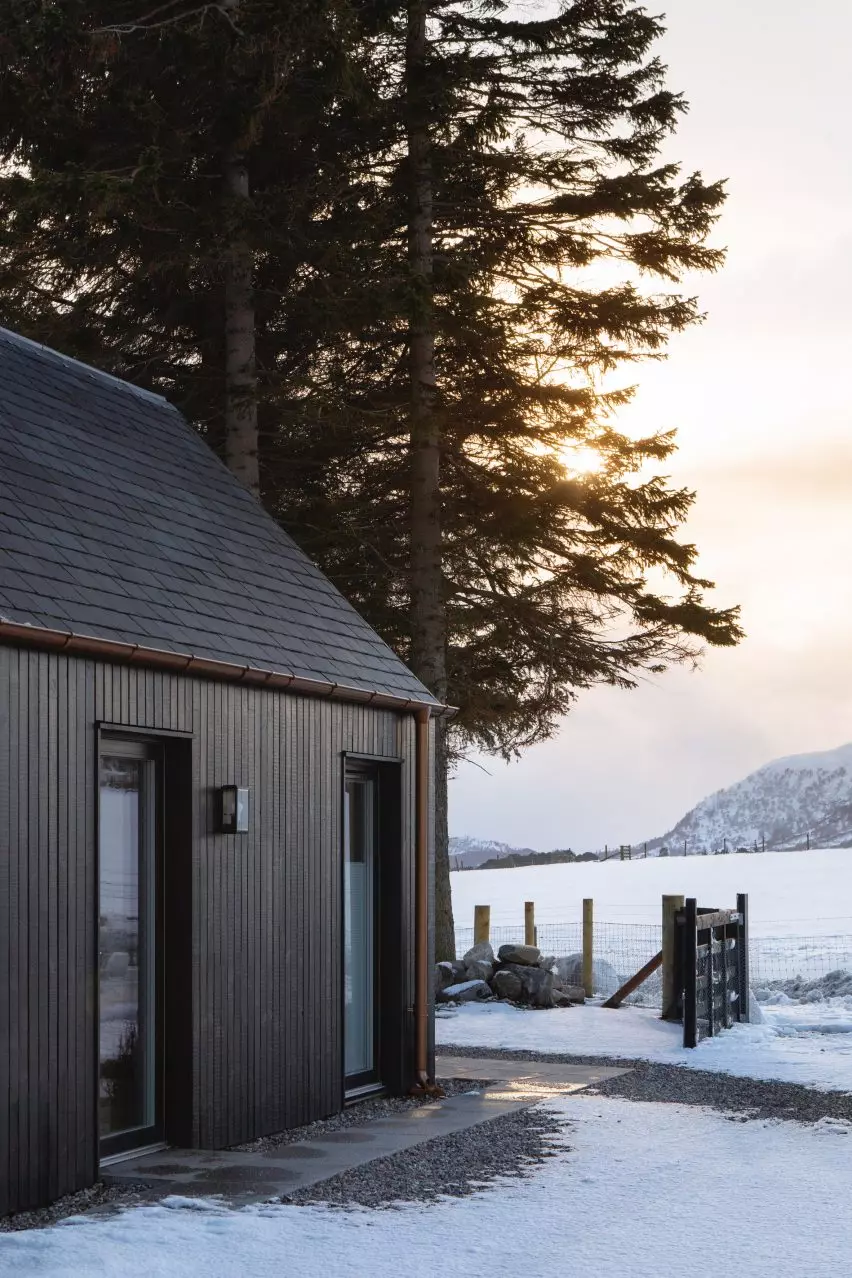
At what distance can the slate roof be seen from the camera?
8.11 m

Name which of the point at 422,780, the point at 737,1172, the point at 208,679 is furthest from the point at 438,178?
the point at 737,1172

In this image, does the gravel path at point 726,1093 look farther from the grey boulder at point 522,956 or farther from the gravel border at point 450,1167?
the grey boulder at point 522,956

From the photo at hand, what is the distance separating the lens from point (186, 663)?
332 inches

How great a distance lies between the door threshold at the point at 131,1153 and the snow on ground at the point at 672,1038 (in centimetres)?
521

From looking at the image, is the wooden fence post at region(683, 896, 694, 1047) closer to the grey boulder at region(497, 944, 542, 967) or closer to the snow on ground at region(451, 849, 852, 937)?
the grey boulder at region(497, 944, 542, 967)

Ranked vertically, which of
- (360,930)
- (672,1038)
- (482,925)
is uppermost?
(360,930)

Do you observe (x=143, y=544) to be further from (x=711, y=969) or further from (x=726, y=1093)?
(x=711, y=969)

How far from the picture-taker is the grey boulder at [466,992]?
16.7 m

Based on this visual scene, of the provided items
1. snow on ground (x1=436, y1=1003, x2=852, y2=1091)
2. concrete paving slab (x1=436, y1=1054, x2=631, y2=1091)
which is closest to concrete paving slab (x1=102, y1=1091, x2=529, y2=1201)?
concrete paving slab (x1=436, y1=1054, x2=631, y2=1091)

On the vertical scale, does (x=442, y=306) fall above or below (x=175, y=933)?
above

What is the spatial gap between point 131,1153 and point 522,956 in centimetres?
953

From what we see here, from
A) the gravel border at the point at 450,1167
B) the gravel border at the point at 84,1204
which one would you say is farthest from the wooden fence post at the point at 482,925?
the gravel border at the point at 84,1204

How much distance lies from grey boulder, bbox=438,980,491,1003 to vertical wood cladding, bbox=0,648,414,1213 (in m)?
5.67

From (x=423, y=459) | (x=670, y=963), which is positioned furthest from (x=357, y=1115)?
(x=423, y=459)
